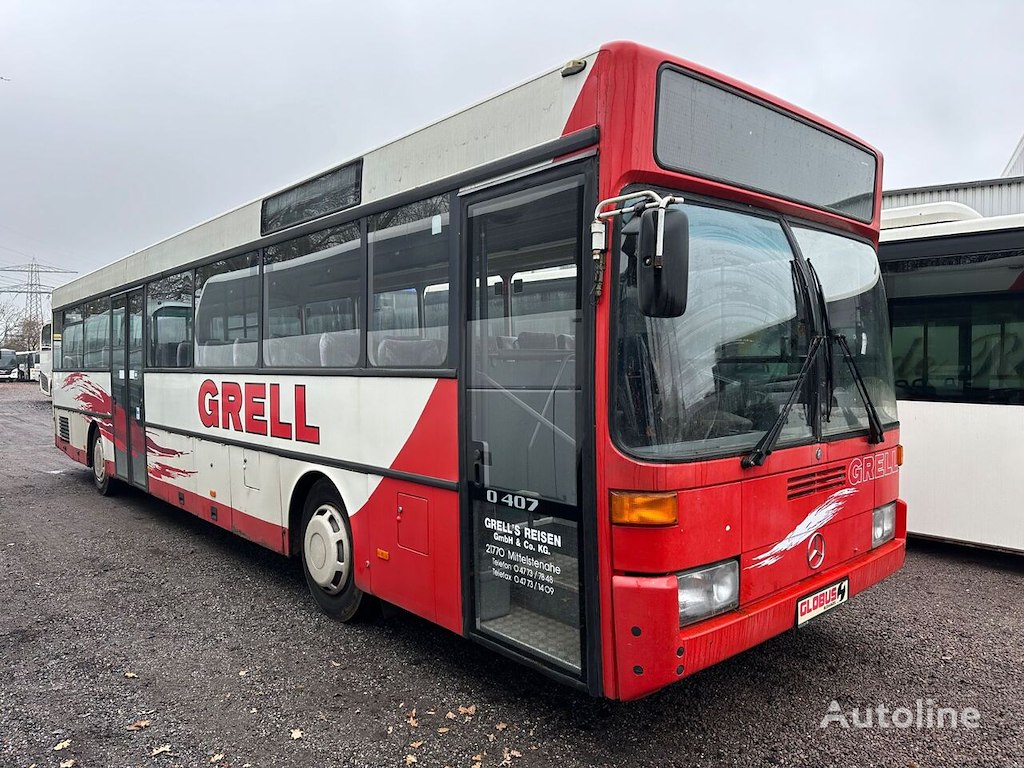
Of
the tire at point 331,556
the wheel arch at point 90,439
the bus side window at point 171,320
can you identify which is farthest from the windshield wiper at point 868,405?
the wheel arch at point 90,439

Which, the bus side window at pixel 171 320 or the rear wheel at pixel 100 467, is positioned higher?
the bus side window at pixel 171 320

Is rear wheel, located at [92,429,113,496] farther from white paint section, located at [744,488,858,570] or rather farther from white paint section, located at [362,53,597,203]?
white paint section, located at [744,488,858,570]

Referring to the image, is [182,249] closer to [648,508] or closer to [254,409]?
[254,409]

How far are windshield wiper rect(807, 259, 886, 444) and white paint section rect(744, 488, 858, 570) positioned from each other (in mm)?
360

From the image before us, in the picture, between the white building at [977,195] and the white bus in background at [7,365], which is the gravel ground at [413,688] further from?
the white bus in background at [7,365]

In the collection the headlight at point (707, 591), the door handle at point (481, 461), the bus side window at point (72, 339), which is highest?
the bus side window at point (72, 339)

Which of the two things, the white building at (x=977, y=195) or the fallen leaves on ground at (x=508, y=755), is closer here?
the fallen leaves on ground at (x=508, y=755)

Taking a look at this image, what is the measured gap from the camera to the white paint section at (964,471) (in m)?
6.28

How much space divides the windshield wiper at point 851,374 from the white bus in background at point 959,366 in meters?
2.84

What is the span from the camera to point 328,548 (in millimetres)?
5078

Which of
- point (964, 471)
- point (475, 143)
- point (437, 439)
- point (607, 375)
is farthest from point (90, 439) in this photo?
point (964, 471)

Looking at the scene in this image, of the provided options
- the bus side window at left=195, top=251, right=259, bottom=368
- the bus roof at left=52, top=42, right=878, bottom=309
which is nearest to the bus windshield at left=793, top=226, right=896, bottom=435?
the bus roof at left=52, top=42, right=878, bottom=309

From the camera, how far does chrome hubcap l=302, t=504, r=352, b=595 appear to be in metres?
5.02

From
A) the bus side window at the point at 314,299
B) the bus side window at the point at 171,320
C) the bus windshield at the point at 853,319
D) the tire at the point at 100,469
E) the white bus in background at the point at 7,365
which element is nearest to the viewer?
the bus windshield at the point at 853,319
